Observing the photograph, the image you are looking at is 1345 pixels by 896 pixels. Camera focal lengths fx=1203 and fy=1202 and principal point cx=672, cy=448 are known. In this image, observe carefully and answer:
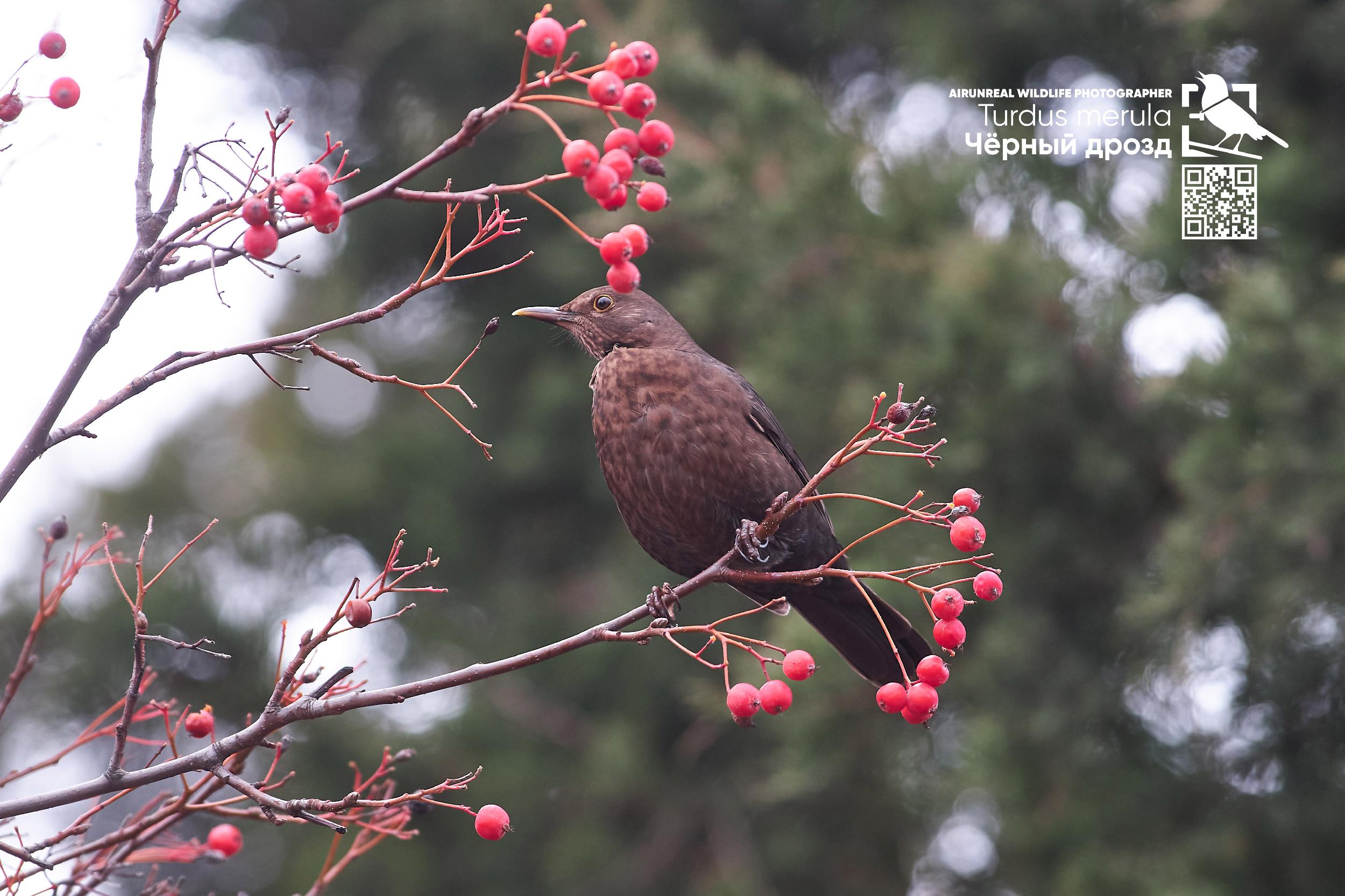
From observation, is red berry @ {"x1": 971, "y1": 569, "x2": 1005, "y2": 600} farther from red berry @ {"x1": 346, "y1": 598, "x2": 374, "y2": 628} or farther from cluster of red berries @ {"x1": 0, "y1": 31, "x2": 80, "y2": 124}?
cluster of red berries @ {"x1": 0, "y1": 31, "x2": 80, "y2": 124}

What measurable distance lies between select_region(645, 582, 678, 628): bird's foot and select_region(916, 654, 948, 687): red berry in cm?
45

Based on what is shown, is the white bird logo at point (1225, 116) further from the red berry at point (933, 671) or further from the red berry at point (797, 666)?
the red berry at point (797, 666)

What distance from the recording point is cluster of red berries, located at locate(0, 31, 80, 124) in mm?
1855

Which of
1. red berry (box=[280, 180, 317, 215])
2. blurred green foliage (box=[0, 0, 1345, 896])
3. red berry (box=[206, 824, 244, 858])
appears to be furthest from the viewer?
blurred green foliage (box=[0, 0, 1345, 896])

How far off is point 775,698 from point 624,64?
1031 millimetres

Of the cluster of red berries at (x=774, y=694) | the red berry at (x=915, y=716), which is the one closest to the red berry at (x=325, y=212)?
the cluster of red berries at (x=774, y=694)

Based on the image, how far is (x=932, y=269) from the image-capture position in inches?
201

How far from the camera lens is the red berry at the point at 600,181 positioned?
1.68 metres

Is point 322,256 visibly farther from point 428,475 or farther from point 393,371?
point 428,475

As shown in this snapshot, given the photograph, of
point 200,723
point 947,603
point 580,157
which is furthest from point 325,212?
point 947,603

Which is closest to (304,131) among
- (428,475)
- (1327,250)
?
(428,475)

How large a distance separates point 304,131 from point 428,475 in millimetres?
2252

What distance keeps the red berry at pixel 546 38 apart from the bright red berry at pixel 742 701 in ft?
3.56

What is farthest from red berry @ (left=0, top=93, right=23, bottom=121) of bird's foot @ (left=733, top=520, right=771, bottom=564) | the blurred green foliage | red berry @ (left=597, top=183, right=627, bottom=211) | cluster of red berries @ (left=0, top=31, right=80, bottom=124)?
the blurred green foliage
